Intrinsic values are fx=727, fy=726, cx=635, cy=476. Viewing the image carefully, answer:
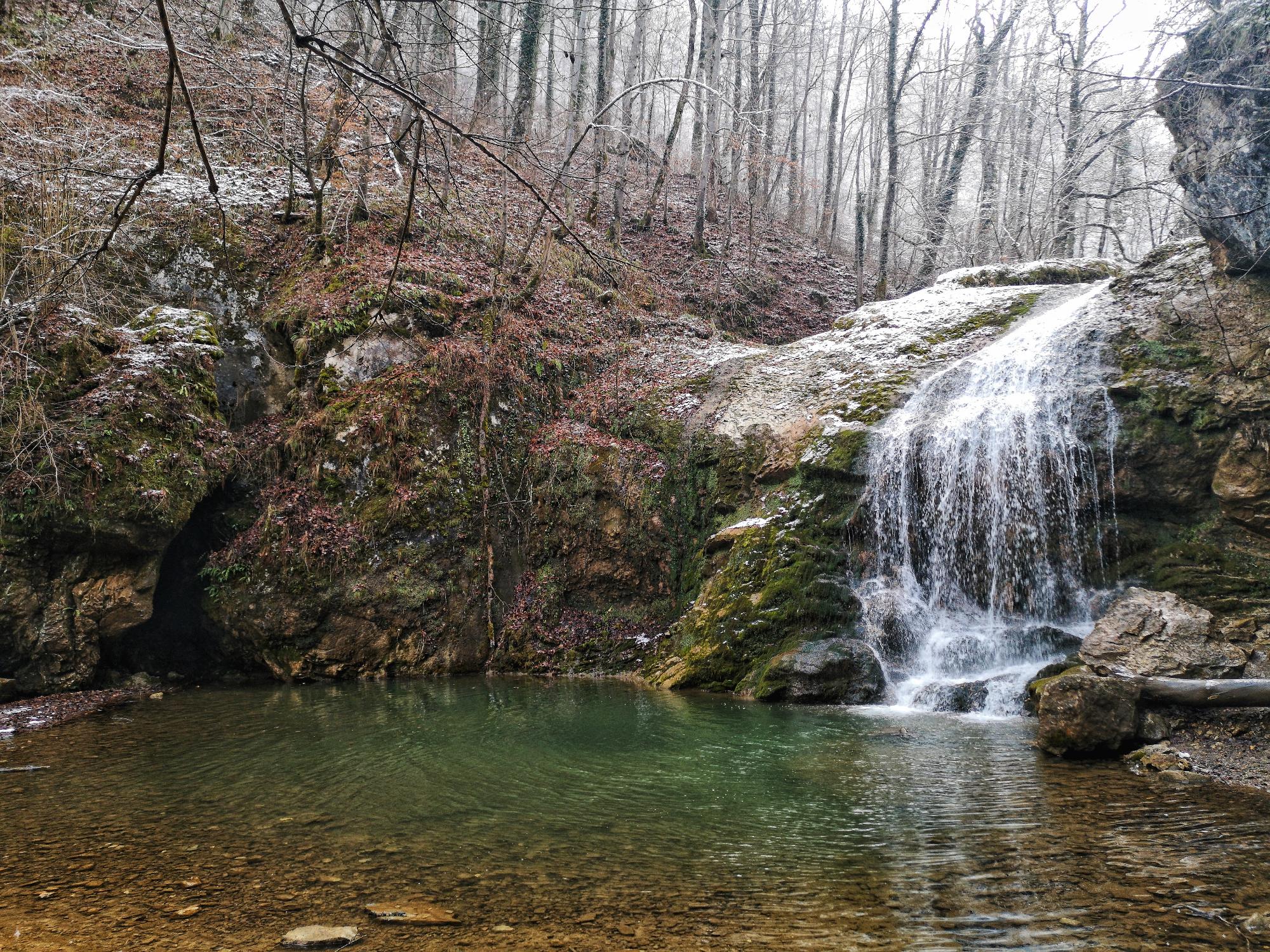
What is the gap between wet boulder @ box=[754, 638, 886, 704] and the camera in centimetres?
749

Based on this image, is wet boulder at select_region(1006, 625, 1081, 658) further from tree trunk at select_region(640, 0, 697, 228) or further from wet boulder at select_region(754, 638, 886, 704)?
tree trunk at select_region(640, 0, 697, 228)

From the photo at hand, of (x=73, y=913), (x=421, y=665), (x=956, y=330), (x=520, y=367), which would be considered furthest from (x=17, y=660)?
(x=956, y=330)

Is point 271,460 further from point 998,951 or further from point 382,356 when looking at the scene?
point 998,951

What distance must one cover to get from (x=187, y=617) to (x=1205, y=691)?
10.2 meters

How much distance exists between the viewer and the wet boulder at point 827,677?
7.49 metres

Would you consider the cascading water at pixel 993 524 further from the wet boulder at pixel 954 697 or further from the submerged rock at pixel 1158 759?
the submerged rock at pixel 1158 759

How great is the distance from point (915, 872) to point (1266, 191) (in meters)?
7.67

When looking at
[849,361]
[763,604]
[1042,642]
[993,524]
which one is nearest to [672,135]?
[849,361]

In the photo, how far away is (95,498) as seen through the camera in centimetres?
741

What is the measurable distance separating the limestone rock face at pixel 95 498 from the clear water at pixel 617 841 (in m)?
1.89

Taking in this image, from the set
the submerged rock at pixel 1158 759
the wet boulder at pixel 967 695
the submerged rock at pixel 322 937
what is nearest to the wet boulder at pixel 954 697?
the wet boulder at pixel 967 695

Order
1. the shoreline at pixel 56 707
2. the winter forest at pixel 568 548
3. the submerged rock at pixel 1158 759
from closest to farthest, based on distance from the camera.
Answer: the winter forest at pixel 568 548, the submerged rock at pixel 1158 759, the shoreline at pixel 56 707

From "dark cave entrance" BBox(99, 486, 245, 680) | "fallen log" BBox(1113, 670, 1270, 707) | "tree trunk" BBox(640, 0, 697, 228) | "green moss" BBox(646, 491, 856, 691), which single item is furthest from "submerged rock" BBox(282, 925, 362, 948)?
"tree trunk" BBox(640, 0, 697, 228)

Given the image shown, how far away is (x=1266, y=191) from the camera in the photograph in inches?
277
